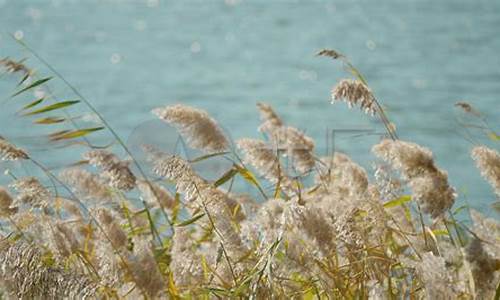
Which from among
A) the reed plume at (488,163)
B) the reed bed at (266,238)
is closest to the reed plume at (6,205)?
the reed bed at (266,238)

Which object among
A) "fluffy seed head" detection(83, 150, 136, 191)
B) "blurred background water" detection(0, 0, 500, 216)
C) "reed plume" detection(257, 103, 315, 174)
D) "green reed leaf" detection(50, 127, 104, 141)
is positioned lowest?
"blurred background water" detection(0, 0, 500, 216)

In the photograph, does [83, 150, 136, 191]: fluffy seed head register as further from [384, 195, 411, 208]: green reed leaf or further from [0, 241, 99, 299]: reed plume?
[384, 195, 411, 208]: green reed leaf

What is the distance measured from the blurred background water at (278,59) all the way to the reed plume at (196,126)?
262 inches

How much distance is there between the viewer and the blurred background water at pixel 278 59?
12742 mm

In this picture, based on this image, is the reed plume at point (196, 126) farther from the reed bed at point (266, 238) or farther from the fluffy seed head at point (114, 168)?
the fluffy seed head at point (114, 168)

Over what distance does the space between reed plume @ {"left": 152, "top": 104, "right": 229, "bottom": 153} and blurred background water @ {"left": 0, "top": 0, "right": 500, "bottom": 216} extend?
6.66 meters

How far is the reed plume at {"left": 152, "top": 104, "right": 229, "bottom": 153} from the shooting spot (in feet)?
8.11

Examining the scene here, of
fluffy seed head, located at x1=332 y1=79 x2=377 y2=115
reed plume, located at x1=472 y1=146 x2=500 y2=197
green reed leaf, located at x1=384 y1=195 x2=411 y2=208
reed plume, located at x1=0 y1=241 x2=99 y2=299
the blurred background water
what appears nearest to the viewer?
reed plume, located at x1=0 y1=241 x2=99 y2=299

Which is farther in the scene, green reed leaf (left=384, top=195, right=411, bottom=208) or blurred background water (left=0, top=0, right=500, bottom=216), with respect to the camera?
blurred background water (left=0, top=0, right=500, bottom=216)

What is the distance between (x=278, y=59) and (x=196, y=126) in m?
16.0

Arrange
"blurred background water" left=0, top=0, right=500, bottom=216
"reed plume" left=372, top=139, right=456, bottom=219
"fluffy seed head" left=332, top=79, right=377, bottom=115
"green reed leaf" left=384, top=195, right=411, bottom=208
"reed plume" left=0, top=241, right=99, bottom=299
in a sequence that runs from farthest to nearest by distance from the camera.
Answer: "blurred background water" left=0, top=0, right=500, bottom=216
"green reed leaf" left=384, top=195, right=411, bottom=208
"fluffy seed head" left=332, top=79, right=377, bottom=115
"reed plume" left=372, top=139, right=456, bottom=219
"reed plume" left=0, top=241, right=99, bottom=299

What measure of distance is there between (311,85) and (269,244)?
1381cm

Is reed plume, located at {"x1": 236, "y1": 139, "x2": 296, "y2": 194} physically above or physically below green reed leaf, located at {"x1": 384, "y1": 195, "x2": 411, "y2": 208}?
above

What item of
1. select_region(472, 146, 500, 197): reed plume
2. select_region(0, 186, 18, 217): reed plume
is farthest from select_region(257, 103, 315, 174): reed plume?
select_region(0, 186, 18, 217): reed plume
